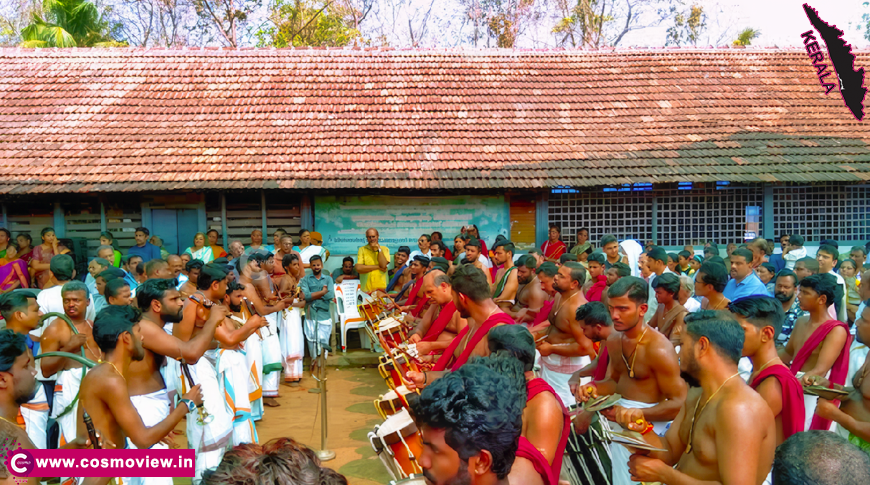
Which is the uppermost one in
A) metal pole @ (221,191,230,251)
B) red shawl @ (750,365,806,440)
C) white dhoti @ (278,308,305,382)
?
metal pole @ (221,191,230,251)

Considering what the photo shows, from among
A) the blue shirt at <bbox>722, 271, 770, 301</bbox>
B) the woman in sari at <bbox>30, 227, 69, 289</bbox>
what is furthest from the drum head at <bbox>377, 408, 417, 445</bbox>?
the woman in sari at <bbox>30, 227, 69, 289</bbox>

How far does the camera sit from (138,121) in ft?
45.9

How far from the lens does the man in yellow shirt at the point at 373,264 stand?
11295 mm

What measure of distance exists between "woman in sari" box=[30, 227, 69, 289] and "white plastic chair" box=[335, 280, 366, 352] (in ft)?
15.6

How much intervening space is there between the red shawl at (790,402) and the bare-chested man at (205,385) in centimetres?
400

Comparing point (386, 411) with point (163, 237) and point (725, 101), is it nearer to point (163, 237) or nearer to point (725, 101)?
point (163, 237)

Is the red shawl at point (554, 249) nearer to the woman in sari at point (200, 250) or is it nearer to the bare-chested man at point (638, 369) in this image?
the woman in sari at point (200, 250)

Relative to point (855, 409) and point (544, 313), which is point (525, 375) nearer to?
point (855, 409)

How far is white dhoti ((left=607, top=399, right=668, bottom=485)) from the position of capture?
428cm

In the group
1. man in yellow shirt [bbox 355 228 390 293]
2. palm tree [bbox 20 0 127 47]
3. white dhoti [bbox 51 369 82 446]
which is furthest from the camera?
palm tree [bbox 20 0 127 47]

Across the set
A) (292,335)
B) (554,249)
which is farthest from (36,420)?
(554,249)

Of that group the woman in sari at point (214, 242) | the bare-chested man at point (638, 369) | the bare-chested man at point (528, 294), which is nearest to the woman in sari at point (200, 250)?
the woman in sari at point (214, 242)

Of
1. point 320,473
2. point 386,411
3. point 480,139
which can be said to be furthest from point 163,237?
point 320,473

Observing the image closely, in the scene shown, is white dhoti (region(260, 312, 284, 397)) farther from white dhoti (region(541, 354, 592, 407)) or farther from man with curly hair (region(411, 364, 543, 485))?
man with curly hair (region(411, 364, 543, 485))
